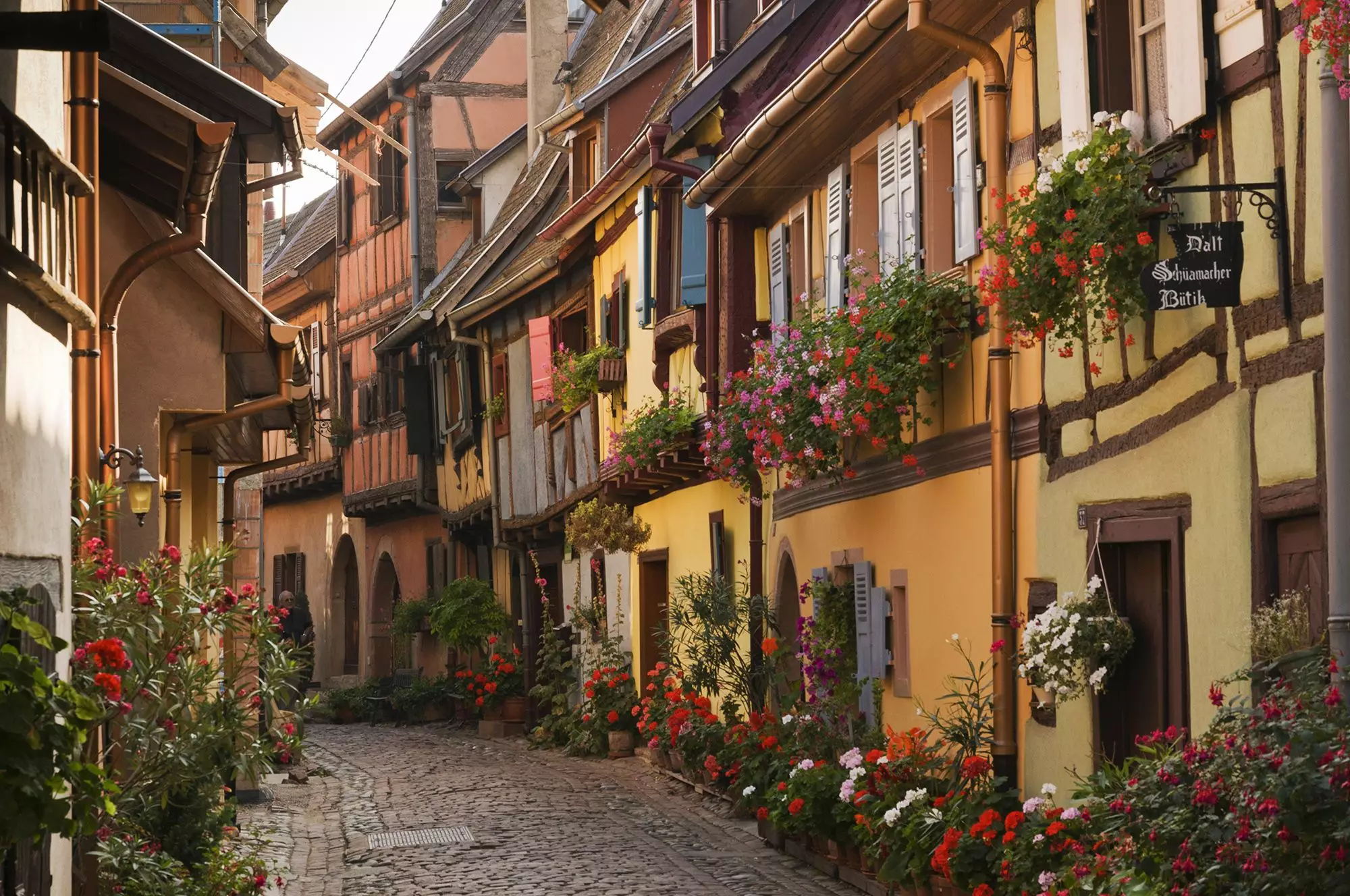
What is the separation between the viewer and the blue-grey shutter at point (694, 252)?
1489 cm

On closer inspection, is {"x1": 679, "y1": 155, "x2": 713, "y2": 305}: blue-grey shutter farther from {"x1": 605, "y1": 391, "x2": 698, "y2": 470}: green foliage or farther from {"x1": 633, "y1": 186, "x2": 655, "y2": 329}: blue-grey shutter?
{"x1": 605, "y1": 391, "x2": 698, "y2": 470}: green foliage

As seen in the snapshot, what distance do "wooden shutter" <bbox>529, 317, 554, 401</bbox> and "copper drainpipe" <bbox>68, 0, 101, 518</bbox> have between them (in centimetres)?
1338

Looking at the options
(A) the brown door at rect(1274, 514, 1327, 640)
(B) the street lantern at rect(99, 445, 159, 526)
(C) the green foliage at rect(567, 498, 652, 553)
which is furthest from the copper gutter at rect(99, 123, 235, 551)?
(C) the green foliage at rect(567, 498, 652, 553)

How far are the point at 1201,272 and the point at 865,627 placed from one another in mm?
5203

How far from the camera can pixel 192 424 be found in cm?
1167

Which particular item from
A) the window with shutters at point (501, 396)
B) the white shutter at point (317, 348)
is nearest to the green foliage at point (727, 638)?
the window with shutters at point (501, 396)

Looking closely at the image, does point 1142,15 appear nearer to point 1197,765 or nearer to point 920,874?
point 1197,765

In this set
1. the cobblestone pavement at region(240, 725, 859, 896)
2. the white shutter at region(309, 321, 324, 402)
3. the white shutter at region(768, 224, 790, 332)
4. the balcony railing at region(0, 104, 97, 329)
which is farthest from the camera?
the white shutter at region(309, 321, 324, 402)

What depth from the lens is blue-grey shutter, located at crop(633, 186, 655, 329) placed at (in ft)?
53.8

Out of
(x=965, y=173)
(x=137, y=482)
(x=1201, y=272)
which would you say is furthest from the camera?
(x=965, y=173)

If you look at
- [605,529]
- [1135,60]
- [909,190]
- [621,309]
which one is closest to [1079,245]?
[1135,60]

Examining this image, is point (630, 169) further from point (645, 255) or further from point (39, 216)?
point (39, 216)

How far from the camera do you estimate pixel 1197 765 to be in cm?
531

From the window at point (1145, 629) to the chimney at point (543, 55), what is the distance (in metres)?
18.2
